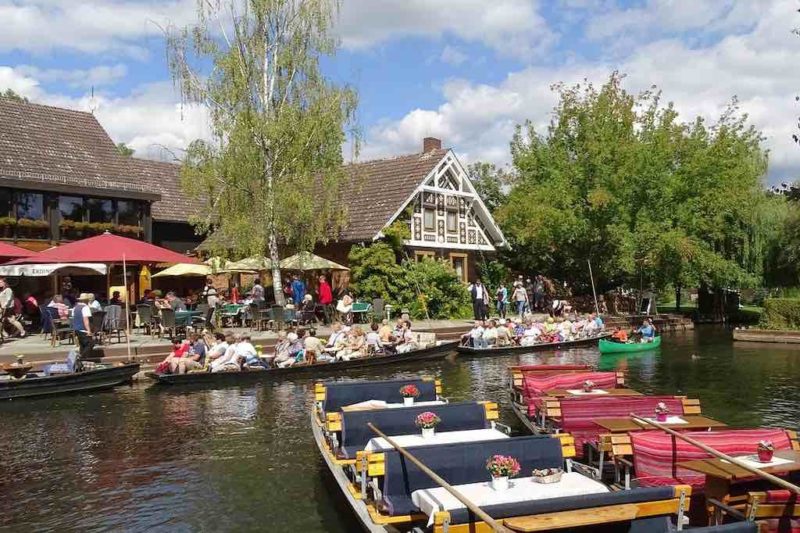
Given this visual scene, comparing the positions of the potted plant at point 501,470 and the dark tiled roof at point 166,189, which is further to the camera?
the dark tiled roof at point 166,189

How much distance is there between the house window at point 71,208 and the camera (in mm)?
28594

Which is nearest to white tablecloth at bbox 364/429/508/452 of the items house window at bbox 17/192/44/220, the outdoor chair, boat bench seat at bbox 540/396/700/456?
boat bench seat at bbox 540/396/700/456

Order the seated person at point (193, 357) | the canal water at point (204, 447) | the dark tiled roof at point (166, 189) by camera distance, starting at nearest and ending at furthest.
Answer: the canal water at point (204, 447)
the seated person at point (193, 357)
the dark tiled roof at point (166, 189)

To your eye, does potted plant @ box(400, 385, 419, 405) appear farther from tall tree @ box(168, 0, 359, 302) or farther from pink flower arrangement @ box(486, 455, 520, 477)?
tall tree @ box(168, 0, 359, 302)

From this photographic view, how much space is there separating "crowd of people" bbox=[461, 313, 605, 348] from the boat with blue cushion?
13362 millimetres

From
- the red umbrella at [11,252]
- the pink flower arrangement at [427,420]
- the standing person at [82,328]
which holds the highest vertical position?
the red umbrella at [11,252]

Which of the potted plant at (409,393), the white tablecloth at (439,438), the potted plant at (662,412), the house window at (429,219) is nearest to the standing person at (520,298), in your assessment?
the house window at (429,219)

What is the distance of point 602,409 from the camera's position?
9992 millimetres

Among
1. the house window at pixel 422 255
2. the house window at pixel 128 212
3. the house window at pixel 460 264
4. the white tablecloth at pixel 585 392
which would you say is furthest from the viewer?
the house window at pixel 460 264

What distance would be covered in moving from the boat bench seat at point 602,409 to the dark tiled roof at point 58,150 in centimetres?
2391

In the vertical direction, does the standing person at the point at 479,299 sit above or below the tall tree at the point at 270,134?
below

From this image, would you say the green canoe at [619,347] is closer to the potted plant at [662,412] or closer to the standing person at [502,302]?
the standing person at [502,302]

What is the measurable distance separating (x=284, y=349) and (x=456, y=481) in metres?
13.2

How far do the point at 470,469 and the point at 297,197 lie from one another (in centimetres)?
1946
